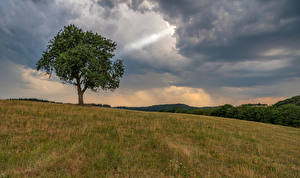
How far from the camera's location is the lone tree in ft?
87.0

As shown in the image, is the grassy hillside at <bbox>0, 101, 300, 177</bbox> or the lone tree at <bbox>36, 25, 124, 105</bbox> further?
the lone tree at <bbox>36, 25, 124, 105</bbox>

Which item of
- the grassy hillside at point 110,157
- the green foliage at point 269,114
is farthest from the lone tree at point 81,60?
the green foliage at point 269,114

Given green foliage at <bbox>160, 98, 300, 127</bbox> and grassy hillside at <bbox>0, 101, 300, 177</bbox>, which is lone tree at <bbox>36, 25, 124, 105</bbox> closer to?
grassy hillside at <bbox>0, 101, 300, 177</bbox>

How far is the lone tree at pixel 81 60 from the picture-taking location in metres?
26.5

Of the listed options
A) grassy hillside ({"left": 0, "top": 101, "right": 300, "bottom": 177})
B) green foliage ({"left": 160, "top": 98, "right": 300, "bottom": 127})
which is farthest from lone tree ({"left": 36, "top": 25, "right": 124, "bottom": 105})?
green foliage ({"left": 160, "top": 98, "right": 300, "bottom": 127})

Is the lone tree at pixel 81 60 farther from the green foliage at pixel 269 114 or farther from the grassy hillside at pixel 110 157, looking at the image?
the green foliage at pixel 269 114

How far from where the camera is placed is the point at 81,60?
27.3 metres

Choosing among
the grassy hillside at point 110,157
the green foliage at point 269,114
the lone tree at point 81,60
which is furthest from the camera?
the green foliage at point 269,114

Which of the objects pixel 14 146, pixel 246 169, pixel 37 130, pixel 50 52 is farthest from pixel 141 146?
pixel 50 52

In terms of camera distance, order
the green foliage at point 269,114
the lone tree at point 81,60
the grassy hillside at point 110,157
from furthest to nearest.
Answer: the green foliage at point 269,114
the lone tree at point 81,60
the grassy hillside at point 110,157

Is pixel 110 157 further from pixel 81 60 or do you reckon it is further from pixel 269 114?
pixel 269 114

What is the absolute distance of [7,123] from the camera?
35.6 ft

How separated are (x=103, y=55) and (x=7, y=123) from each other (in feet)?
77.2

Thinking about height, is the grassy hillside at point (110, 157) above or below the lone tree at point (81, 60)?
below
